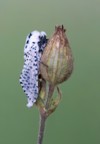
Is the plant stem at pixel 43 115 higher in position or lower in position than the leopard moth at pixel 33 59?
lower

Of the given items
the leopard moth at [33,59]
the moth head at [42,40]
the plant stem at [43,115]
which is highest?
the moth head at [42,40]

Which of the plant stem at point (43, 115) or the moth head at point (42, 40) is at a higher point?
the moth head at point (42, 40)

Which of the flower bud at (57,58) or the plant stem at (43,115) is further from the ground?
the flower bud at (57,58)

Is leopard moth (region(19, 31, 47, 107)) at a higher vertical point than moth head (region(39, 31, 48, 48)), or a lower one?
lower

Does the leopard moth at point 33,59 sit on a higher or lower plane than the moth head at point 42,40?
lower

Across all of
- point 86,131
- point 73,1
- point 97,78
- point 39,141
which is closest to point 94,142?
point 86,131

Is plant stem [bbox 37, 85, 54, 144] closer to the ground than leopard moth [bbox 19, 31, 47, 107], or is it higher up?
closer to the ground

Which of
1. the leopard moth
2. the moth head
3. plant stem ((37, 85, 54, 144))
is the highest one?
the moth head
